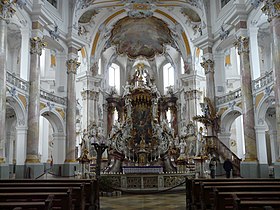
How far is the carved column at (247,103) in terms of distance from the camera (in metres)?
13.5

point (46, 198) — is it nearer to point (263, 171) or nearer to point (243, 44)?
point (263, 171)

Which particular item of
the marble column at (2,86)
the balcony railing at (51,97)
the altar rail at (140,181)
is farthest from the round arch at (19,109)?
the altar rail at (140,181)

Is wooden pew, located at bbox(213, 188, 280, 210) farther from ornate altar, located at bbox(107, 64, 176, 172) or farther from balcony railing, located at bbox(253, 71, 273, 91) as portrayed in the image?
ornate altar, located at bbox(107, 64, 176, 172)

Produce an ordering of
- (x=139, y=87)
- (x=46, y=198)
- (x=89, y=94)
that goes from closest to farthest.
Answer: (x=46, y=198) → (x=89, y=94) → (x=139, y=87)

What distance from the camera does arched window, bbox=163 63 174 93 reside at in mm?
28375

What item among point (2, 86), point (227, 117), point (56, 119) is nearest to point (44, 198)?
point (2, 86)

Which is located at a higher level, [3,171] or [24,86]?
[24,86]

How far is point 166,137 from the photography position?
22219 mm

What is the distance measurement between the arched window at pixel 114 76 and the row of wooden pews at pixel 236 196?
69.6 feet

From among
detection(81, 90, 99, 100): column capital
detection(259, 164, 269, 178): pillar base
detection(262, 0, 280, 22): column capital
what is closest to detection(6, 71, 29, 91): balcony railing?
detection(81, 90, 99, 100): column capital

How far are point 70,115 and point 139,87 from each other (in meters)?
8.54

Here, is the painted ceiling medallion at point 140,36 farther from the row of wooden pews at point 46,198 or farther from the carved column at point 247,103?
the row of wooden pews at point 46,198

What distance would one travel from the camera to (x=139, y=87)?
958 inches

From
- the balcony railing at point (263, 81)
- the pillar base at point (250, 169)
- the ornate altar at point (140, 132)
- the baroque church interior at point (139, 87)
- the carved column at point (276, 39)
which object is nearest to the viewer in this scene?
the carved column at point (276, 39)
